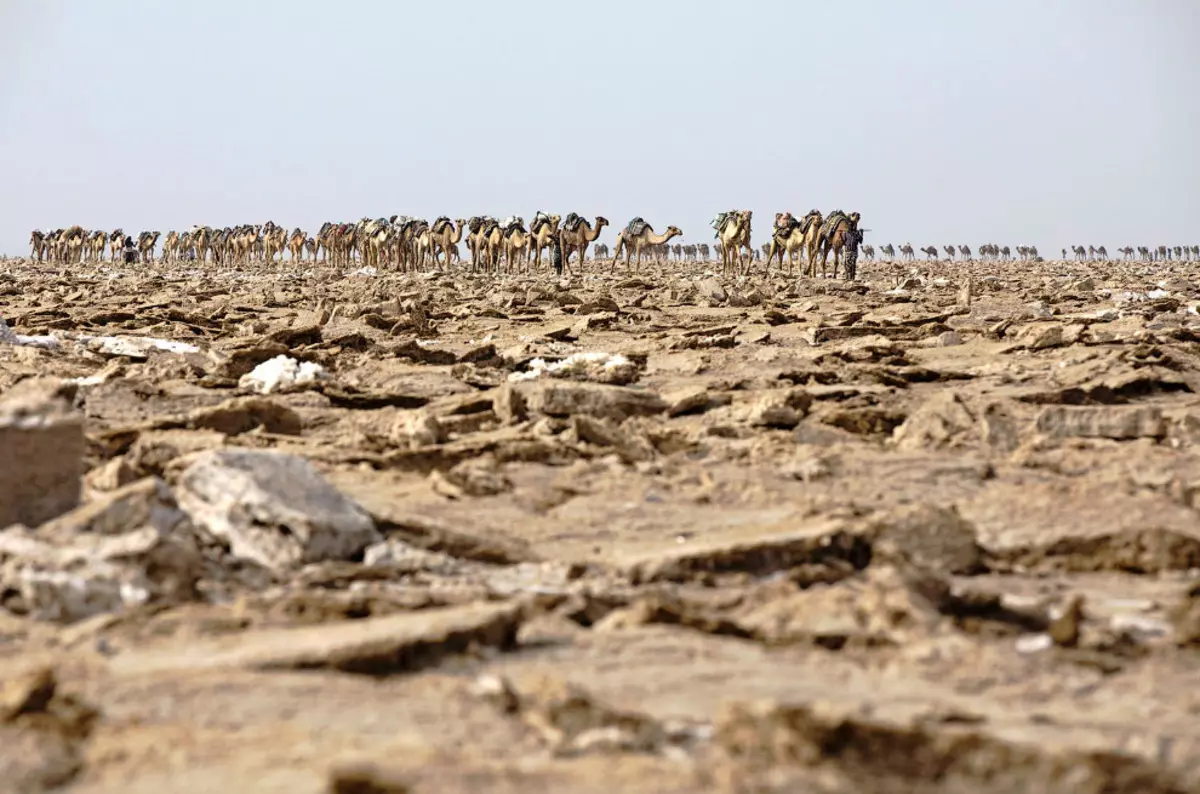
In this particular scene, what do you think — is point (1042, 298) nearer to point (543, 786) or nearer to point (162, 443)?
point (162, 443)

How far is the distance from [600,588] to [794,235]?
27.6 meters

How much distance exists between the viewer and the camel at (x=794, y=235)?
2938 cm

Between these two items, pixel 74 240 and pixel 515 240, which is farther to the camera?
pixel 74 240

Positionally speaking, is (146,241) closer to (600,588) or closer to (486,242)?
(486,242)

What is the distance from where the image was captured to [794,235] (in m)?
30.4

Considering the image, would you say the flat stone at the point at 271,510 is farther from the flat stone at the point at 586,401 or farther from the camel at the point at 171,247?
the camel at the point at 171,247

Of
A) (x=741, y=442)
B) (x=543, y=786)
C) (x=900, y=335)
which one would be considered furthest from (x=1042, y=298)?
(x=543, y=786)

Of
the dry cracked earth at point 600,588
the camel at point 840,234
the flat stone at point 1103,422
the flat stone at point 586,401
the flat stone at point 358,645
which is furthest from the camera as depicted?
the camel at point 840,234

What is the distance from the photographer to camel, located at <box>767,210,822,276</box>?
2938 cm

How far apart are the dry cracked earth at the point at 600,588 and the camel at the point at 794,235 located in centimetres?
2216

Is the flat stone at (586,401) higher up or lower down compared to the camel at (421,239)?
lower down

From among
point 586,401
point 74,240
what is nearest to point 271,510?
point 586,401

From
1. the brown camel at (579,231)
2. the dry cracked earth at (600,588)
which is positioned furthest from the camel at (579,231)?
the dry cracked earth at (600,588)

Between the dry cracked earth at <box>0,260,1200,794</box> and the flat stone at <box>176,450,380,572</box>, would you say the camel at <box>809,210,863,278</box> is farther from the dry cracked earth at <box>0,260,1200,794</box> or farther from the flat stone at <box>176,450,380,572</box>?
the flat stone at <box>176,450,380,572</box>
